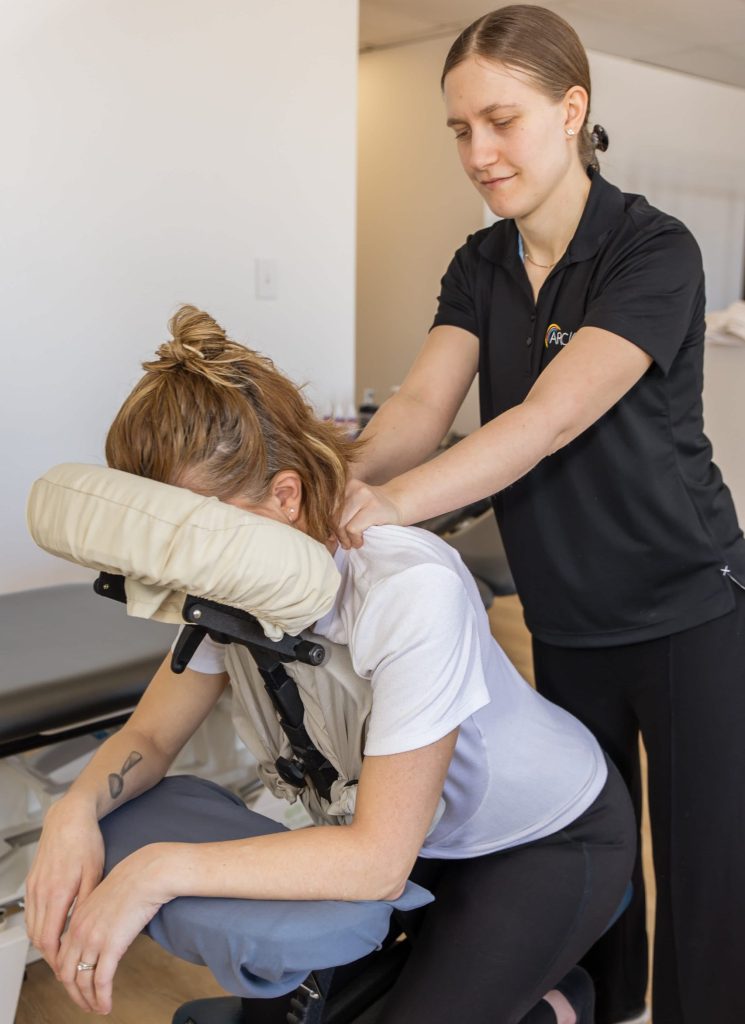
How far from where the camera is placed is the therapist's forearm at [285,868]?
971 mm

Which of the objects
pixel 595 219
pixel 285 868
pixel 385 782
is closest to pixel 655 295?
pixel 595 219

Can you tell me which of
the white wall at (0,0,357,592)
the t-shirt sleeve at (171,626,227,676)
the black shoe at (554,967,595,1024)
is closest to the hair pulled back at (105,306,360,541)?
the t-shirt sleeve at (171,626,227,676)

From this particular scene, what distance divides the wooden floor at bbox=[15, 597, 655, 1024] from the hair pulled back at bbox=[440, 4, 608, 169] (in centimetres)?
161

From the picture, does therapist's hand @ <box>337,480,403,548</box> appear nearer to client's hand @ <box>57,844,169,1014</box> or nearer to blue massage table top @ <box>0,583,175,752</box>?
client's hand @ <box>57,844,169,1014</box>

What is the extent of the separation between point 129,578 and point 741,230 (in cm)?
641

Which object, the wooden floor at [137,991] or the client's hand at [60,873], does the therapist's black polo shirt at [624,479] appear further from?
the wooden floor at [137,991]

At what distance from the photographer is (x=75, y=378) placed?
2.93 meters

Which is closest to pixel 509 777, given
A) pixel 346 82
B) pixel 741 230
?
pixel 346 82

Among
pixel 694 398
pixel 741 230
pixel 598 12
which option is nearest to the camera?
pixel 694 398

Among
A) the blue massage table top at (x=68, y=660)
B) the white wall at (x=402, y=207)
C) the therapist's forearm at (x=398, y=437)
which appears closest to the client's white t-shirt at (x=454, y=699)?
the therapist's forearm at (x=398, y=437)

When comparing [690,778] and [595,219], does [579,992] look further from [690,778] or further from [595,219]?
[595,219]

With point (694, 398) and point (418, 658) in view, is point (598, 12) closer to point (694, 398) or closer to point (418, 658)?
point (694, 398)

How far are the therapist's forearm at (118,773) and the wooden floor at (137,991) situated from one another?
2.92 feet

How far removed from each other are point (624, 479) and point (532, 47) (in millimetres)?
547
